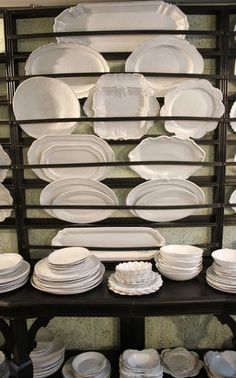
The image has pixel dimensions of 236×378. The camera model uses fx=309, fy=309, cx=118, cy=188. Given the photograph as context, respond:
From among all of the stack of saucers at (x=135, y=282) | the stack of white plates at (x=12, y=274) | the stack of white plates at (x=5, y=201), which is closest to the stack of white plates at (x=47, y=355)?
the stack of white plates at (x=12, y=274)

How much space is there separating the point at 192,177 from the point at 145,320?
0.85 meters

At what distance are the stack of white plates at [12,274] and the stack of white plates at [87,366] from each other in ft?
1.81

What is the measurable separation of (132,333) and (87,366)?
288mm

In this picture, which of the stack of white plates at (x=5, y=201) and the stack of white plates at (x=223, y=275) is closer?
the stack of white plates at (x=223, y=275)

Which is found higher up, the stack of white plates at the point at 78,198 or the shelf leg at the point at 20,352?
the stack of white plates at the point at 78,198

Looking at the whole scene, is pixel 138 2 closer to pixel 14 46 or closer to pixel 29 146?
pixel 14 46

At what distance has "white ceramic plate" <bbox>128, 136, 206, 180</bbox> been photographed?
1.54 m

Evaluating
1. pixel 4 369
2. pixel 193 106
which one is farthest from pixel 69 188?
pixel 4 369

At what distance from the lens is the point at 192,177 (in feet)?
5.34

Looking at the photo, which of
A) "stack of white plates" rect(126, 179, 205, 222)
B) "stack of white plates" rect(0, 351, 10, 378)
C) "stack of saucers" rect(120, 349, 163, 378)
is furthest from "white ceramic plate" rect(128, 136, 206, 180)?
"stack of white plates" rect(0, 351, 10, 378)

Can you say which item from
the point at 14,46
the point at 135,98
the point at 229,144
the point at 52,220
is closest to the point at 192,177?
the point at 229,144

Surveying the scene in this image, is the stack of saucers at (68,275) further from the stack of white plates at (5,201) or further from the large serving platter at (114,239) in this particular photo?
the stack of white plates at (5,201)

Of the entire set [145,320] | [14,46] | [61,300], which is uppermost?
[14,46]

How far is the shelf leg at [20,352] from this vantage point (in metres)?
1.34
